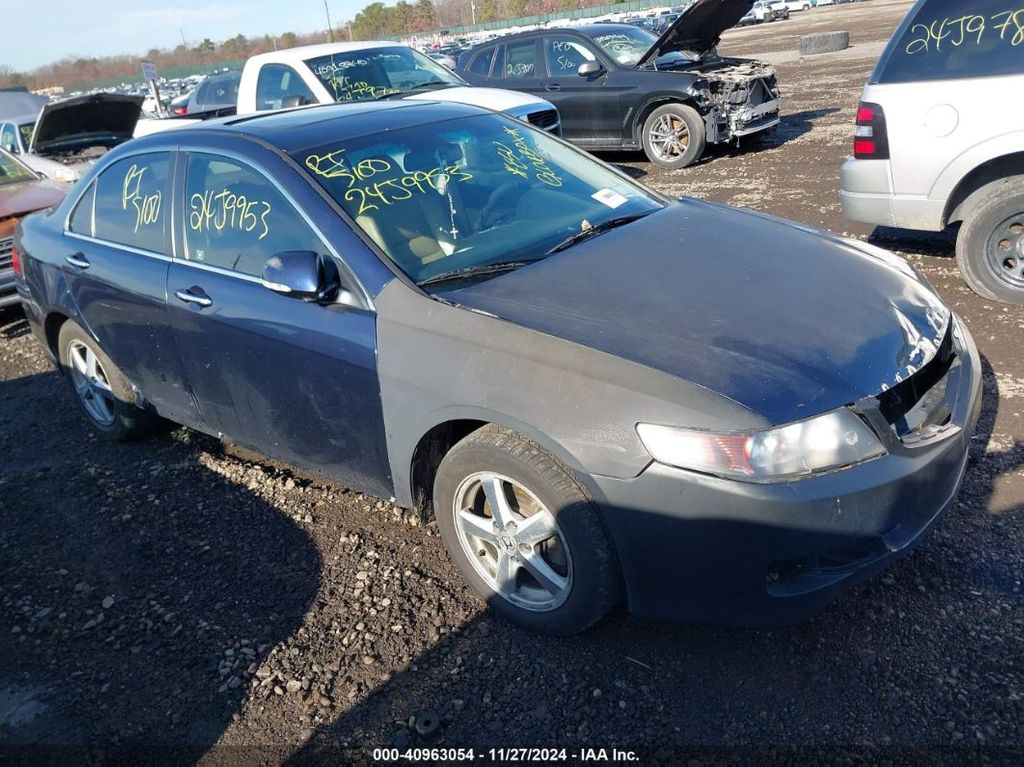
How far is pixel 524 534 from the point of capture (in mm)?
2746

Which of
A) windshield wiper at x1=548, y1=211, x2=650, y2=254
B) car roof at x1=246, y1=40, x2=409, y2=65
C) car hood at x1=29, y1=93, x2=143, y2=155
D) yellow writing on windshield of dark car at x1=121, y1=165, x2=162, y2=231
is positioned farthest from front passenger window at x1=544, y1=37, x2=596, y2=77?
windshield wiper at x1=548, y1=211, x2=650, y2=254

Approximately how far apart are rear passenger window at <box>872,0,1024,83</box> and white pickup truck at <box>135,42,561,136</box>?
13.0ft

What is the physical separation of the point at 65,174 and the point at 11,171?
1.60m

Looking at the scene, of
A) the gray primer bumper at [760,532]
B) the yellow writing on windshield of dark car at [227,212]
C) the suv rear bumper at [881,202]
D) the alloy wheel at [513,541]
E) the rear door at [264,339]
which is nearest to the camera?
the gray primer bumper at [760,532]

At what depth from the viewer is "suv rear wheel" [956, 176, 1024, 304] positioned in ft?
15.8

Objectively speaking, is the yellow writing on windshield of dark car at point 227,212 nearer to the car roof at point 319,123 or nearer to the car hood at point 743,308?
the car roof at point 319,123

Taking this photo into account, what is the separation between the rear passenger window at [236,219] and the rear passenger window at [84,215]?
1.02 m

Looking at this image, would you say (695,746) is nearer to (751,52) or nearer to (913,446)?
(913,446)

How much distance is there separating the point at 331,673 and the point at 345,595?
1.37 feet

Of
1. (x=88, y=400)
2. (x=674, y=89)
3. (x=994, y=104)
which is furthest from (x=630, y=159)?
(x=88, y=400)

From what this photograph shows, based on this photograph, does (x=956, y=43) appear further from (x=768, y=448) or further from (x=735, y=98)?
(x=735, y=98)

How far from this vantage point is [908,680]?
2.48 metres

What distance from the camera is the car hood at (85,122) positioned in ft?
34.9

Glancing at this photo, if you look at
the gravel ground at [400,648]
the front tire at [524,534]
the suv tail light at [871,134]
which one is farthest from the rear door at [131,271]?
the suv tail light at [871,134]
